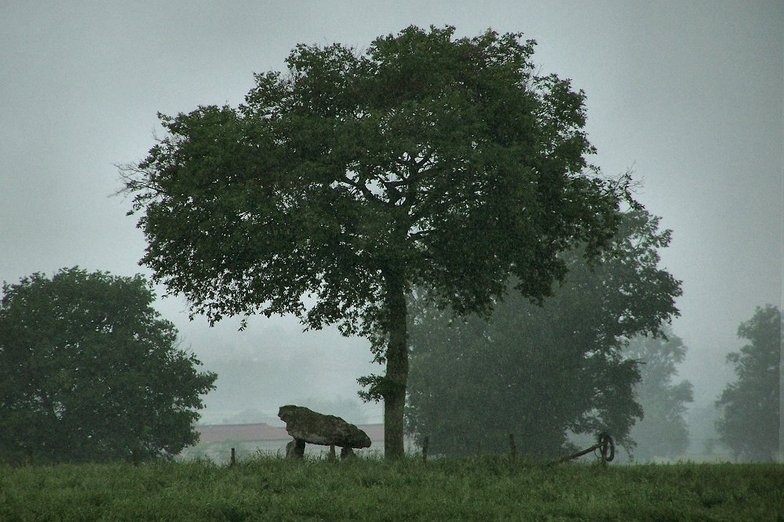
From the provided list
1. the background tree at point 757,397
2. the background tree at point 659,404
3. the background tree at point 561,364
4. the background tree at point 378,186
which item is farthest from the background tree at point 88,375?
the background tree at point 659,404

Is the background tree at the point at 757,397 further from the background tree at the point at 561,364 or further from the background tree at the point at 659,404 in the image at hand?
the background tree at the point at 561,364

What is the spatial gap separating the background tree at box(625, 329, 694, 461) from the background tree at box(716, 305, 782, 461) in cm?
2723

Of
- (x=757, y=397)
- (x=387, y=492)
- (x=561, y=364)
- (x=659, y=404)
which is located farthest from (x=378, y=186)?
(x=659, y=404)

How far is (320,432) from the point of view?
27.7 meters

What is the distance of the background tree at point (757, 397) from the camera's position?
89188 mm

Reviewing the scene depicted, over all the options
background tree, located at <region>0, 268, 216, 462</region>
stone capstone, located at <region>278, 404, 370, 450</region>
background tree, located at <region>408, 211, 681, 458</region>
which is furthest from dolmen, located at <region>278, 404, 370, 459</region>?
background tree, located at <region>408, 211, 681, 458</region>

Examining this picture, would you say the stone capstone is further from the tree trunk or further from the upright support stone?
the tree trunk

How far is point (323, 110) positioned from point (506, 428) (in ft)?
106

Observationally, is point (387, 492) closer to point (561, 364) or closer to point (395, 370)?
point (395, 370)

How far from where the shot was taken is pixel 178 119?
2991cm

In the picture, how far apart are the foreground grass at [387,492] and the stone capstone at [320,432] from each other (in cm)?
328

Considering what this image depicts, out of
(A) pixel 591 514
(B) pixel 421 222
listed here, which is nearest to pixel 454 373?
(B) pixel 421 222

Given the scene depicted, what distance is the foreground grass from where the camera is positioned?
56.1 ft

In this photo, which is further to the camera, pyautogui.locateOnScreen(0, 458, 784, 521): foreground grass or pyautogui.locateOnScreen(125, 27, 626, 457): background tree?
pyautogui.locateOnScreen(125, 27, 626, 457): background tree
